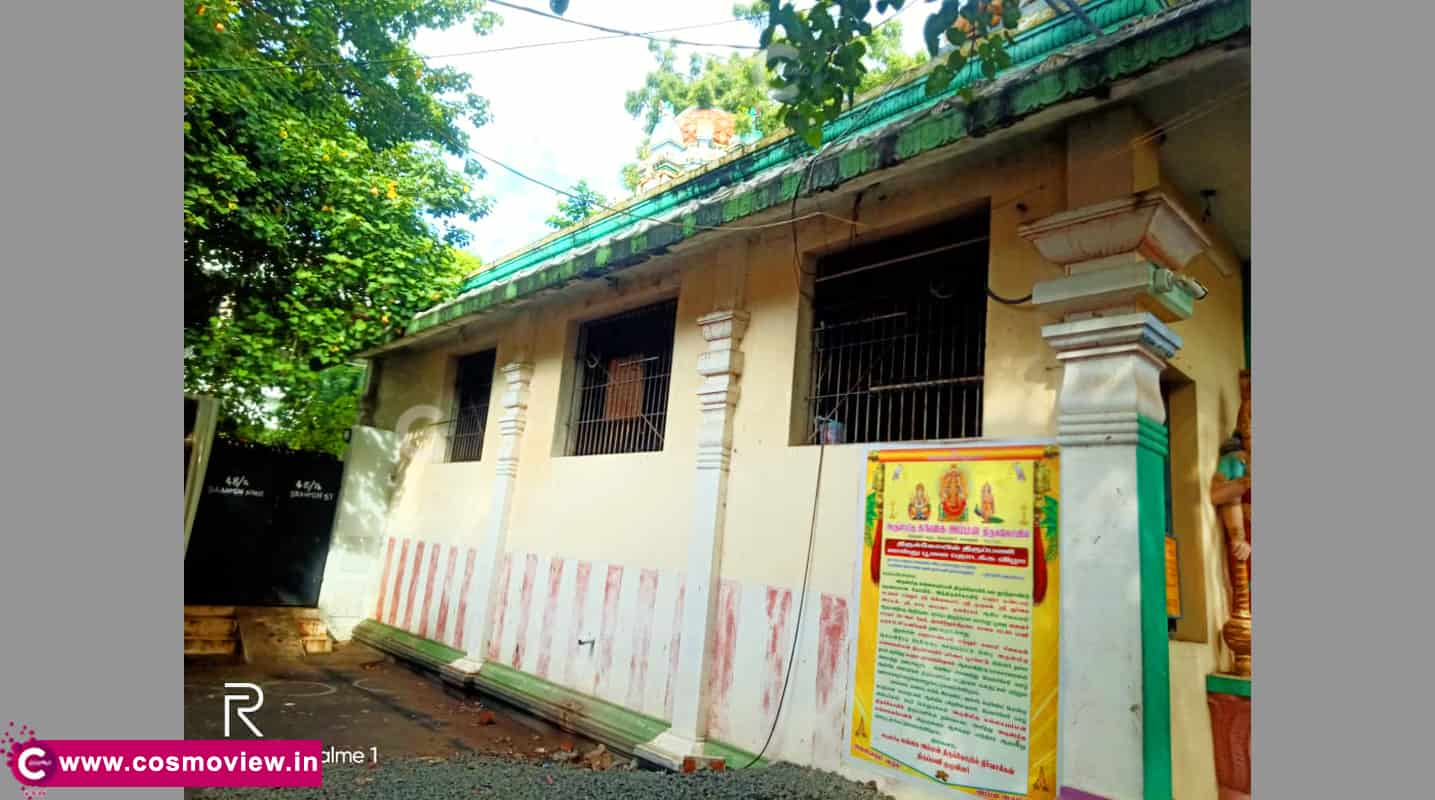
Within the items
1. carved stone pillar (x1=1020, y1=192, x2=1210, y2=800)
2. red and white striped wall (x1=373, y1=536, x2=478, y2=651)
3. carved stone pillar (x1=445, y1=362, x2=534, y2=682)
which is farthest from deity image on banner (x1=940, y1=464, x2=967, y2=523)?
red and white striped wall (x1=373, y1=536, x2=478, y2=651)

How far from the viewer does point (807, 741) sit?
3.49m

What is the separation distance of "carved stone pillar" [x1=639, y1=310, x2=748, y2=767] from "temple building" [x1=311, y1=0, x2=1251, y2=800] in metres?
0.02

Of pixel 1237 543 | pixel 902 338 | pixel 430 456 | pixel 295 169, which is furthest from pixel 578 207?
pixel 1237 543

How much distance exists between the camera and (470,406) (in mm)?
7199

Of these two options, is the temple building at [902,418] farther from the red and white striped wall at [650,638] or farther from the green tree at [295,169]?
the green tree at [295,169]

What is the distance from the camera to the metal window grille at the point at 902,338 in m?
3.52

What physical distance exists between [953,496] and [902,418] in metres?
0.60

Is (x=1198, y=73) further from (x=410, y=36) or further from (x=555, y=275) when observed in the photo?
(x=410, y=36)

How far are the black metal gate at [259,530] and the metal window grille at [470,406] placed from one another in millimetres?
1229

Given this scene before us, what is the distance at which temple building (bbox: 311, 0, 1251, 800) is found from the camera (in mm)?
2605

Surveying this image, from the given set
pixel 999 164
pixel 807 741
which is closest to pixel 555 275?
pixel 999 164

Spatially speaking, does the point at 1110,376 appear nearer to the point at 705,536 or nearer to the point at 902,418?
the point at 902,418
